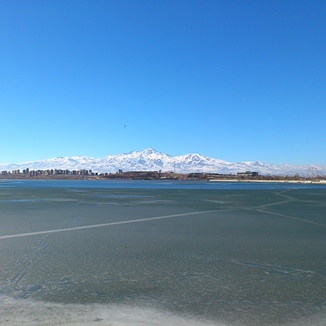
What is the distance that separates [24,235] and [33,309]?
25.6 feet

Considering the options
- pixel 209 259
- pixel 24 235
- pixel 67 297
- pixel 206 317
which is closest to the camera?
pixel 206 317

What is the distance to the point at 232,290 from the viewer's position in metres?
7.18

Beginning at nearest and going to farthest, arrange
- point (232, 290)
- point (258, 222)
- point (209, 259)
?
1. point (232, 290)
2. point (209, 259)
3. point (258, 222)

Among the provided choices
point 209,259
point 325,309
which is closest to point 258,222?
point 209,259

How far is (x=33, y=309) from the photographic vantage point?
6.14 m

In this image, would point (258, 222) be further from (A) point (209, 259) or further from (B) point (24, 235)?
(B) point (24, 235)

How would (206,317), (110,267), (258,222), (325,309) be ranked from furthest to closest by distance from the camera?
(258,222), (110,267), (325,309), (206,317)

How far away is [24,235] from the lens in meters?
13.4

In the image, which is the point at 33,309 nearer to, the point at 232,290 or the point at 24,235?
the point at 232,290

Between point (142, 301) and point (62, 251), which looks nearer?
point (142, 301)

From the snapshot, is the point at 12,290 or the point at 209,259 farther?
the point at 209,259

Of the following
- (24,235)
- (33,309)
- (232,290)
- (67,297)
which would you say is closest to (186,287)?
(232,290)

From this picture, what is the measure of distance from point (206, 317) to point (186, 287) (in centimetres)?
150

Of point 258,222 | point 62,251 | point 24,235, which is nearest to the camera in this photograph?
point 62,251
